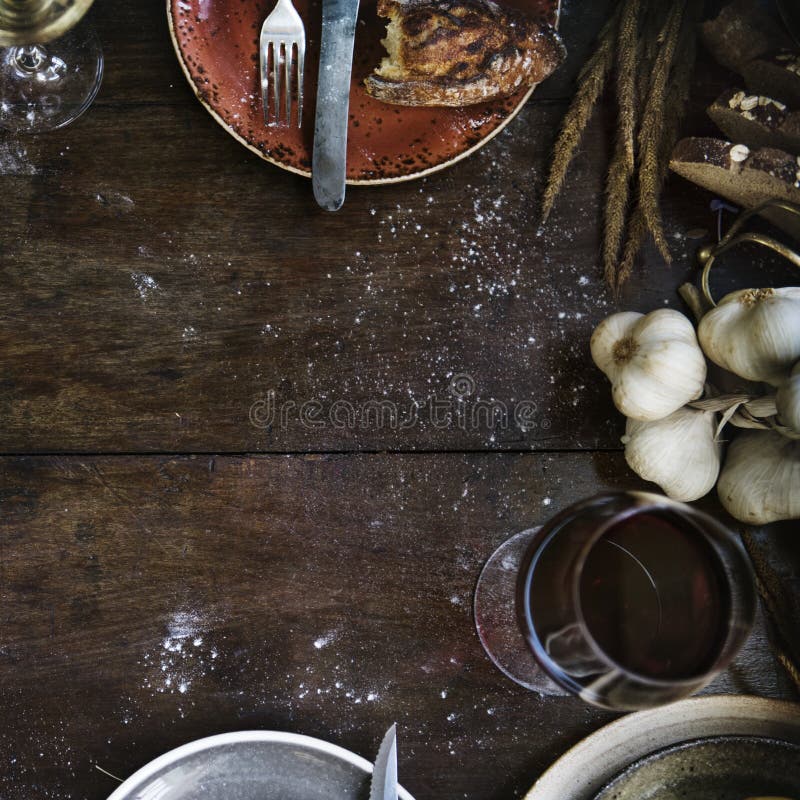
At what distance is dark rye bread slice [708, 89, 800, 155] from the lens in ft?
2.80

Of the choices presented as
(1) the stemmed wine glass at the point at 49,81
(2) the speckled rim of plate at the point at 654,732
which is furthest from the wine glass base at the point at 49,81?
(2) the speckled rim of plate at the point at 654,732

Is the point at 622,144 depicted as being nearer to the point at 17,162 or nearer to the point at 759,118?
the point at 759,118

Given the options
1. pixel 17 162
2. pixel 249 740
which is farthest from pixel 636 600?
pixel 17 162

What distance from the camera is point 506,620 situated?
905mm

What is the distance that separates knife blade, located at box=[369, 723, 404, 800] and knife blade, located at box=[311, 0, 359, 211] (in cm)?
59

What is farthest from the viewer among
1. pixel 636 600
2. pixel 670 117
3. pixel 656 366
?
pixel 670 117

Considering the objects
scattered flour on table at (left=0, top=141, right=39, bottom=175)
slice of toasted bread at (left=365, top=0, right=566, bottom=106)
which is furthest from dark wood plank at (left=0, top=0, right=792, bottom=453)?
slice of toasted bread at (left=365, top=0, right=566, bottom=106)

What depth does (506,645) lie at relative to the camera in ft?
2.97

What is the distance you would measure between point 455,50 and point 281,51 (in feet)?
0.64

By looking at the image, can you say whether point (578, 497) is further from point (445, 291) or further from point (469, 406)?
point (445, 291)

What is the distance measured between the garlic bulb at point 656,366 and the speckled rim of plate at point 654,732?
0.32 meters

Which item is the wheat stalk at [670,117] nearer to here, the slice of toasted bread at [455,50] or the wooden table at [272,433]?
the wooden table at [272,433]

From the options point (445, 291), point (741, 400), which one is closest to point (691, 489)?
point (741, 400)

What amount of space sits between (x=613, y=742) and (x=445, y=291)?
53 cm
